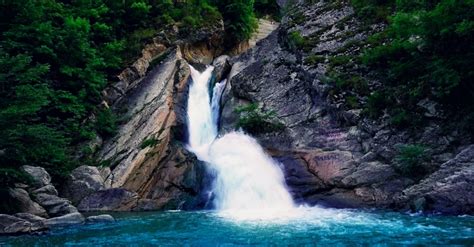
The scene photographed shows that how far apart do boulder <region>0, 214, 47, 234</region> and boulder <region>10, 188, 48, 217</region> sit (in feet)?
7.78

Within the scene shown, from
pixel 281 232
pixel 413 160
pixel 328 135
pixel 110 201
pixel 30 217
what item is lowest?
pixel 281 232

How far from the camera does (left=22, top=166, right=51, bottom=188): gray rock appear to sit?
1978 centimetres

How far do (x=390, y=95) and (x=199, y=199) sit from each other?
10.3 meters

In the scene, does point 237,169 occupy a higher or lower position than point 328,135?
lower

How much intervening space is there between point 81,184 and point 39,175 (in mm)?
1978

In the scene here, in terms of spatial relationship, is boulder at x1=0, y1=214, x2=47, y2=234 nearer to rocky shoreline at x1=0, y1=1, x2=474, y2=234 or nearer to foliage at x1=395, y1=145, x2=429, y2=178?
rocky shoreline at x1=0, y1=1, x2=474, y2=234

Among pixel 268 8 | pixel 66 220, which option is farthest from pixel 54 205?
pixel 268 8

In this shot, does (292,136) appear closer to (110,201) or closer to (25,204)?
(110,201)

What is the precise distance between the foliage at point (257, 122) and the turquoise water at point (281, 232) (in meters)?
7.11

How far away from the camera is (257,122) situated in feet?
78.3

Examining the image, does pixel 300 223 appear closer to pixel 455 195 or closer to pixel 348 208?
pixel 348 208

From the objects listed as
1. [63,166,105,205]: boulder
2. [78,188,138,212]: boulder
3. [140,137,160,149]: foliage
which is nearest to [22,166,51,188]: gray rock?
[63,166,105,205]: boulder

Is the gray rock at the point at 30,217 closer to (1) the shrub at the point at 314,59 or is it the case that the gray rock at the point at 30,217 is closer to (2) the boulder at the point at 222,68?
(2) the boulder at the point at 222,68

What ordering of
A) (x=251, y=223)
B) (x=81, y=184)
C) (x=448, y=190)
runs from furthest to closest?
1. (x=81, y=184)
2. (x=448, y=190)
3. (x=251, y=223)
